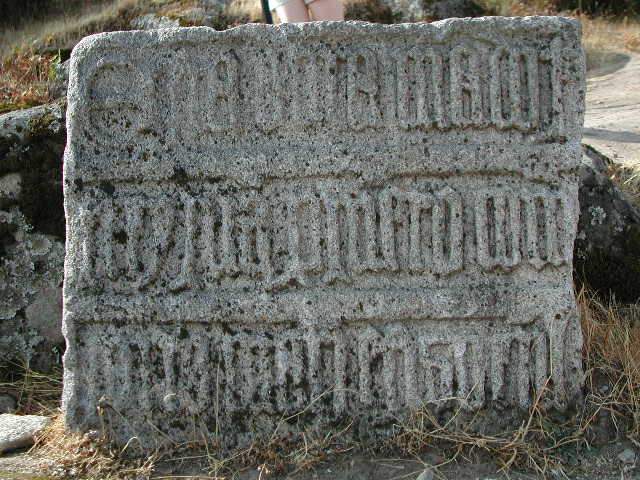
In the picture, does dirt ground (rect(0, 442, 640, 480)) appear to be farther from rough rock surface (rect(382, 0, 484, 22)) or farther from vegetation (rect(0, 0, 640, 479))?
rough rock surface (rect(382, 0, 484, 22))

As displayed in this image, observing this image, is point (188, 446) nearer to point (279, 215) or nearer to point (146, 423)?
point (146, 423)

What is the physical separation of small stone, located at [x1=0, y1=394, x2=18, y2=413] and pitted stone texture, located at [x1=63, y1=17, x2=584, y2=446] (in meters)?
0.61

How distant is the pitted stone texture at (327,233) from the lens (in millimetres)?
2588

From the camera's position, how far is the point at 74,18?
27.8 feet

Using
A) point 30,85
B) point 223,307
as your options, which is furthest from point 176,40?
point 30,85

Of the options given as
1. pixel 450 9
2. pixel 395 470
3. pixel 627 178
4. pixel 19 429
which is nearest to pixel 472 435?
pixel 395 470

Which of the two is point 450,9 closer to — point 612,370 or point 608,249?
point 608,249

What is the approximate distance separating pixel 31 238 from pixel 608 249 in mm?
2742

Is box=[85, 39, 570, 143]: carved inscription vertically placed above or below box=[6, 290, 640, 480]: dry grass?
above

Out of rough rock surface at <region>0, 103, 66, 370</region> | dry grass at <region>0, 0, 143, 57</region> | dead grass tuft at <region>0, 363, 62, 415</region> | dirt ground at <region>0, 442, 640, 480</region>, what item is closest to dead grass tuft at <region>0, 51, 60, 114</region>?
rough rock surface at <region>0, 103, 66, 370</region>

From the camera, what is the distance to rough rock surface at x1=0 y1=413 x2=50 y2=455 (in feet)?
8.71

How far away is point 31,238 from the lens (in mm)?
3316

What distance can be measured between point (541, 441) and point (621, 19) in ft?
32.5

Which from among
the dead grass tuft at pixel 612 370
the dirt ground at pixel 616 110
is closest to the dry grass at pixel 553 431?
the dead grass tuft at pixel 612 370
